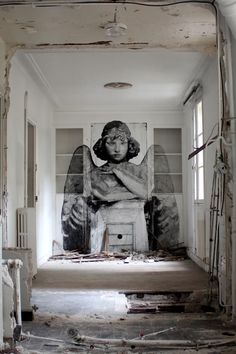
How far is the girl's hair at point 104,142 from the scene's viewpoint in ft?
32.8

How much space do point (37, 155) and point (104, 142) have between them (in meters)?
2.27

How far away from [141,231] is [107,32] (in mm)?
6045

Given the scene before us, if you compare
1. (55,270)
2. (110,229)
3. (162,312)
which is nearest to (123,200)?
(110,229)

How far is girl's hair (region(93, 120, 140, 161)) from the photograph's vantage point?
32.8ft

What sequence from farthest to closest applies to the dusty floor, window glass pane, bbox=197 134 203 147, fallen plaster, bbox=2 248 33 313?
window glass pane, bbox=197 134 203 147
fallen plaster, bbox=2 248 33 313
the dusty floor

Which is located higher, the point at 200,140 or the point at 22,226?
the point at 200,140

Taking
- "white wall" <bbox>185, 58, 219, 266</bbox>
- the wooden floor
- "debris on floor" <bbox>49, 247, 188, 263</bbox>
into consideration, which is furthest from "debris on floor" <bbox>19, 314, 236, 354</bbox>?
"debris on floor" <bbox>49, 247, 188, 263</bbox>

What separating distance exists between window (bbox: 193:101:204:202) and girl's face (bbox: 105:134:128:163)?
1.91 metres

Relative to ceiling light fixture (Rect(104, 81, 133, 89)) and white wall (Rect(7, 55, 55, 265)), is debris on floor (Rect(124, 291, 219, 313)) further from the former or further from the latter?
ceiling light fixture (Rect(104, 81, 133, 89))

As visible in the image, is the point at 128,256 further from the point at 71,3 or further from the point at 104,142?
the point at 71,3

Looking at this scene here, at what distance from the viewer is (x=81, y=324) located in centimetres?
423

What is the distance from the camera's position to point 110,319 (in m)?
4.40

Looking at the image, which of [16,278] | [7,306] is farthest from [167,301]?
[7,306]

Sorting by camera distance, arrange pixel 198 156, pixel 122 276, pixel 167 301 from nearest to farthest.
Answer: pixel 167 301 < pixel 122 276 < pixel 198 156
